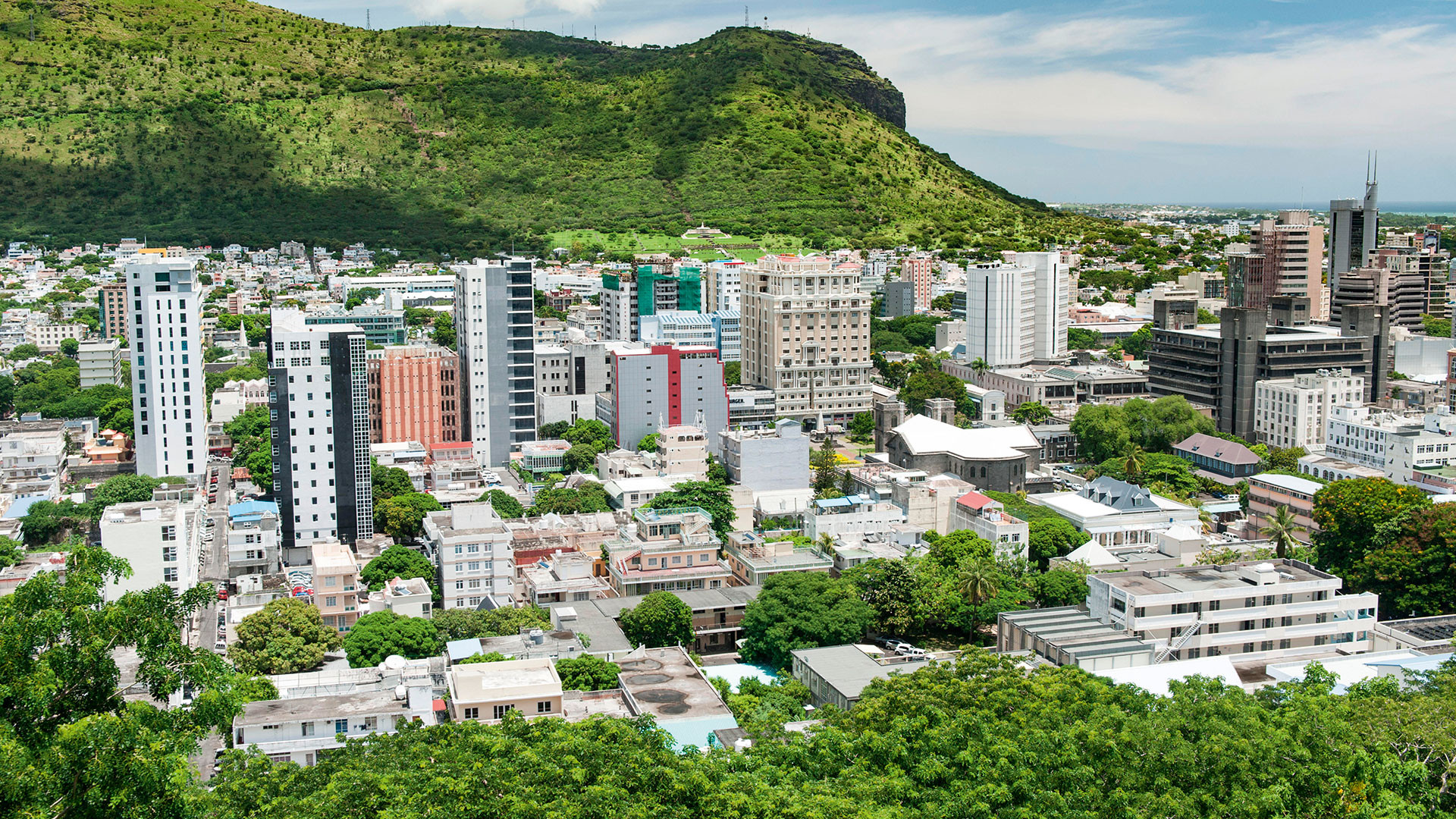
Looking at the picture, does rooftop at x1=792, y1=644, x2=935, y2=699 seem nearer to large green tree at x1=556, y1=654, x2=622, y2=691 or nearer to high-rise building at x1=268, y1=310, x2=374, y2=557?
Result: large green tree at x1=556, y1=654, x2=622, y2=691

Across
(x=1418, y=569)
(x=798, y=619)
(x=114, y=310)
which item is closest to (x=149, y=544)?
(x=798, y=619)

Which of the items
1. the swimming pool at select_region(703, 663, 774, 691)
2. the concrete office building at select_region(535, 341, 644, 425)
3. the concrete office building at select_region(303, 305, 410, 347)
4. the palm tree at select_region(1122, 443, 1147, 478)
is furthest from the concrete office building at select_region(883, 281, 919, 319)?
the swimming pool at select_region(703, 663, 774, 691)

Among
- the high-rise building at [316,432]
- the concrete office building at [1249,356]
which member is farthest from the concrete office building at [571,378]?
the concrete office building at [1249,356]

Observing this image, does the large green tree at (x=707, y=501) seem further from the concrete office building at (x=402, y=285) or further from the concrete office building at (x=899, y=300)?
the concrete office building at (x=899, y=300)

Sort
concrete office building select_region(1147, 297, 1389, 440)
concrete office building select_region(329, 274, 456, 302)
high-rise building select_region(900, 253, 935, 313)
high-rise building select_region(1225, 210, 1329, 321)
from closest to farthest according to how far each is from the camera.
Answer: concrete office building select_region(1147, 297, 1389, 440)
high-rise building select_region(1225, 210, 1329, 321)
concrete office building select_region(329, 274, 456, 302)
high-rise building select_region(900, 253, 935, 313)

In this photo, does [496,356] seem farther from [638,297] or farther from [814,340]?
[638,297]
